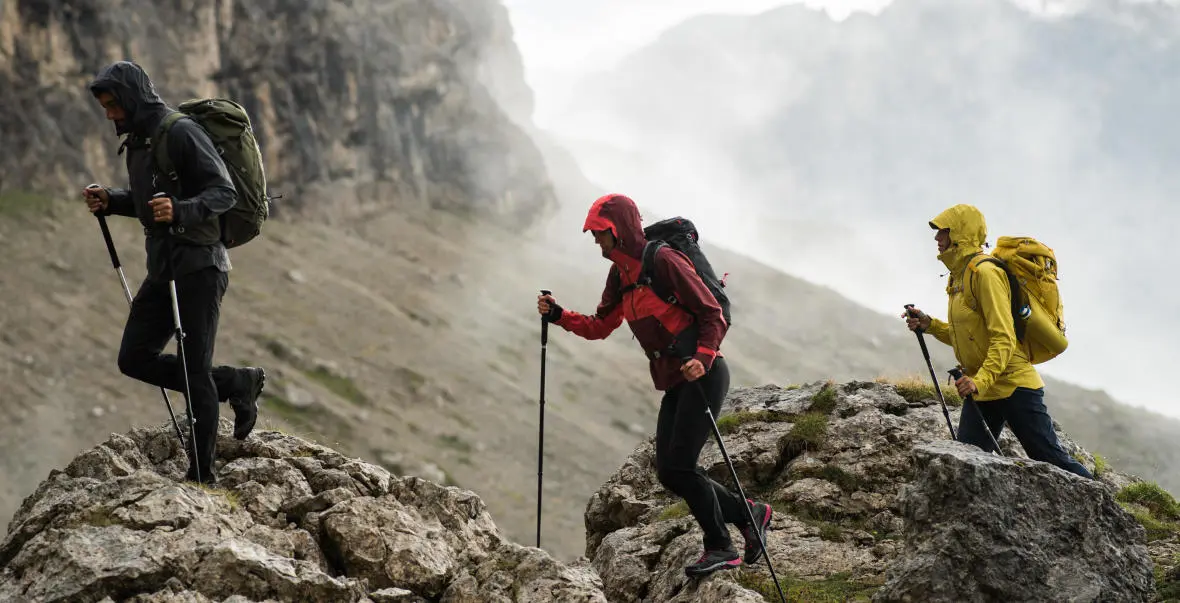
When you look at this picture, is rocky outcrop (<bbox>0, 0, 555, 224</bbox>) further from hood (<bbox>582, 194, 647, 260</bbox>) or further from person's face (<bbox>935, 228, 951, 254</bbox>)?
person's face (<bbox>935, 228, 951, 254</bbox>)

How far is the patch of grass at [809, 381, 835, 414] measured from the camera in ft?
44.3

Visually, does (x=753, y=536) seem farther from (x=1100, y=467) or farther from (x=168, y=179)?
(x=168, y=179)

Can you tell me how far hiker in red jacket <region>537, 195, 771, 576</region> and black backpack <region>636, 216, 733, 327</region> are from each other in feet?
0.25

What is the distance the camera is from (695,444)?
906 centimetres

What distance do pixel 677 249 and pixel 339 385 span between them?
64846mm

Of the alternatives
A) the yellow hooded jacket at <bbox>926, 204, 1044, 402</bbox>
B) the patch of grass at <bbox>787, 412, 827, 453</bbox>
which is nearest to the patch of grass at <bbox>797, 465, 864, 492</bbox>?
the patch of grass at <bbox>787, 412, 827, 453</bbox>

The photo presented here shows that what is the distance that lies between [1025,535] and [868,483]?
3.88 m

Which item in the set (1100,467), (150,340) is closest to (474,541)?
(150,340)

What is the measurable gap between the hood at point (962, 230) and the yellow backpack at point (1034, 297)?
0.64 ft

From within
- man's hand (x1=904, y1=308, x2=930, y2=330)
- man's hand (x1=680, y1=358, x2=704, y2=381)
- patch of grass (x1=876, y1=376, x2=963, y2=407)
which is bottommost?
man's hand (x1=680, y1=358, x2=704, y2=381)

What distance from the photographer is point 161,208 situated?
823cm

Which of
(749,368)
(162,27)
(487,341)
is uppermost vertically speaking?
(162,27)

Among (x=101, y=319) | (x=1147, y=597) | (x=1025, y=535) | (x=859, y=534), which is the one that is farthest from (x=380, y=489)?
(x=101, y=319)

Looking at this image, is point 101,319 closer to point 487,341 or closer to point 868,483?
point 487,341
